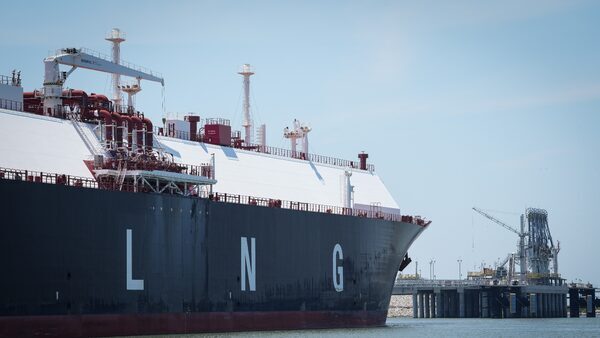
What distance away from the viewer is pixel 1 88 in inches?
2778

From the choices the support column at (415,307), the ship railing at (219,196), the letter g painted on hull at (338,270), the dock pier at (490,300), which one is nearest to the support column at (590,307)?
the dock pier at (490,300)

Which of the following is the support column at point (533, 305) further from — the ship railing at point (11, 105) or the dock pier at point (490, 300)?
the ship railing at point (11, 105)

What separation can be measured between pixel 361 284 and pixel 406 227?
28.9ft

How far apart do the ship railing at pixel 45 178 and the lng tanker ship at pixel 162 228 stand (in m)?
0.15

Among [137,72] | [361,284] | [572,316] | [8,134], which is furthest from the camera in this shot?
[572,316]

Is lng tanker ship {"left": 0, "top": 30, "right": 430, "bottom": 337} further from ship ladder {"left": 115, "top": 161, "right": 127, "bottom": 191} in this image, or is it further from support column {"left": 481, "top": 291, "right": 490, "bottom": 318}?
support column {"left": 481, "top": 291, "right": 490, "bottom": 318}

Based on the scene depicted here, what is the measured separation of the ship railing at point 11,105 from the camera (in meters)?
70.3

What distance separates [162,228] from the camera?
70.0 m

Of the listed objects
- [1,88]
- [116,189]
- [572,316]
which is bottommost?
[572,316]

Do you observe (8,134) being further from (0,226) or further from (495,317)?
(495,317)

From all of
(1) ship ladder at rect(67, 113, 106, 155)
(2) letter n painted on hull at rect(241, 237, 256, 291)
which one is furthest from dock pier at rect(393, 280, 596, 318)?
(1) ship ladder at rect(67, 113, 106, 155)

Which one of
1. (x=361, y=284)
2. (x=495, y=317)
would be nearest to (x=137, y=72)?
(x=361, y=284)

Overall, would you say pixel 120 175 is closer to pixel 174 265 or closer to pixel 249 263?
pixel 174 265

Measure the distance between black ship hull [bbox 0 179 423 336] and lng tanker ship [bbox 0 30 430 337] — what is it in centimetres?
8
